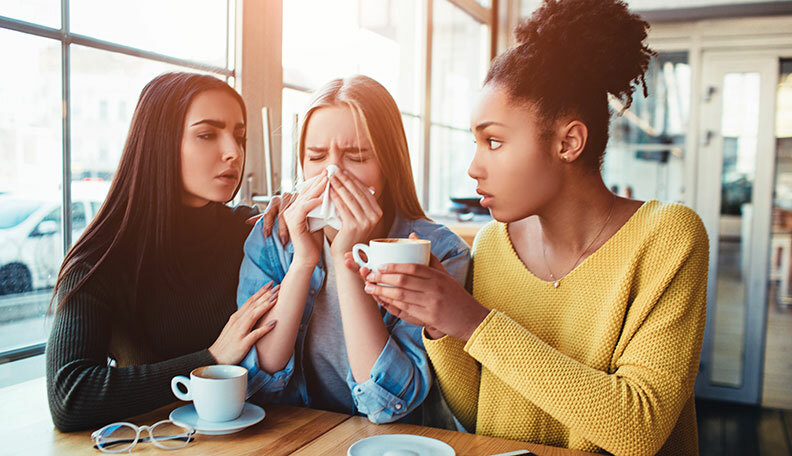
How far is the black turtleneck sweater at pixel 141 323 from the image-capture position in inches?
42.4

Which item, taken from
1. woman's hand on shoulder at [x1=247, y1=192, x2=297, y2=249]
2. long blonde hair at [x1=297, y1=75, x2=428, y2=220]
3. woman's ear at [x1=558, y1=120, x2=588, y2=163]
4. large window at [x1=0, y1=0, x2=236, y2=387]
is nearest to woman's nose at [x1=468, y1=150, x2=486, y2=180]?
woman's ear at [x1=558, y1=120, x2=588, y2=163]

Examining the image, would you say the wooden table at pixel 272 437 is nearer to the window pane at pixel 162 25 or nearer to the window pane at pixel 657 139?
the window pane at pixel 162 25

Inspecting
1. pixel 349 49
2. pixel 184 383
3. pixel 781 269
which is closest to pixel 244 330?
pixel 184 383

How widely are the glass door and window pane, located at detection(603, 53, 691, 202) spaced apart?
121mm

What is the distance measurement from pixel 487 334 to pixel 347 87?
0.63m

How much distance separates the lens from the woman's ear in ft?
3.77

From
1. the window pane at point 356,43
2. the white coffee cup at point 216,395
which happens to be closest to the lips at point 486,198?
the white coffee cup at point 216,395

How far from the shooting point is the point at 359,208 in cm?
124

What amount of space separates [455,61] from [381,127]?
9.18 feet

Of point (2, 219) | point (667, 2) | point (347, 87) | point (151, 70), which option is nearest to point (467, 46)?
point (667, 2)

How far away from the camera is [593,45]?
44.9 inches

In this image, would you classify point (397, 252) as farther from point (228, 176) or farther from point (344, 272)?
point (228, 176)

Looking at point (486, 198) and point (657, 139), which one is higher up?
point (657, 139)

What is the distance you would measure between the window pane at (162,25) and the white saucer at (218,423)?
1.06 metres
